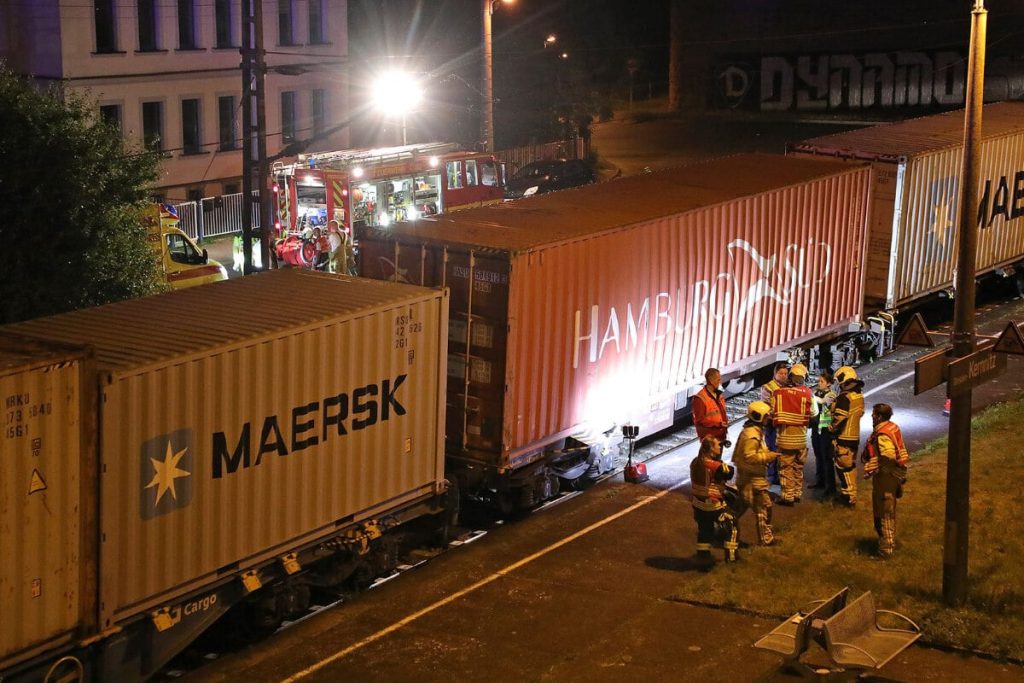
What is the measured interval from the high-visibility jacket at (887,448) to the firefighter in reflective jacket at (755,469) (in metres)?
0.98

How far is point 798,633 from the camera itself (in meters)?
10.2

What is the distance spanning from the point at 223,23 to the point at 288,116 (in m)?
4.20

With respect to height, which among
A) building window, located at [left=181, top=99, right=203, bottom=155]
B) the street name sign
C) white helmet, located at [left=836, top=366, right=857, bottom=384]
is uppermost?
building window, located at [left=181, top=99, right=203, bottom=155]

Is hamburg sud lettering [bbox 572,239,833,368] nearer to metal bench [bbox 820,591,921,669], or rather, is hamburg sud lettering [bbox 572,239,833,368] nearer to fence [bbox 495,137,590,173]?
metal bench [bbox 820,591,921,669]

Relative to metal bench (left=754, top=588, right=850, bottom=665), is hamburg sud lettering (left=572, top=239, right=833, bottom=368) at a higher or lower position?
higher

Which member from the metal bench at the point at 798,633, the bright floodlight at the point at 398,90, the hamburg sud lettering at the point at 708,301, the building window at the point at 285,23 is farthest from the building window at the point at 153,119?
the metal bench at the point at 798,633

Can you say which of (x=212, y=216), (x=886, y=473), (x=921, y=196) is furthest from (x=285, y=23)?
(x=886, y=473)

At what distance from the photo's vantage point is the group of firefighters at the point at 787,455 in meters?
14.4

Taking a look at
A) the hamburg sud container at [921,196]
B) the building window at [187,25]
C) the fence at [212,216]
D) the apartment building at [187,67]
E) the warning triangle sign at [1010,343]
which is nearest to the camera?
the warning triangle sign at [1010,343]

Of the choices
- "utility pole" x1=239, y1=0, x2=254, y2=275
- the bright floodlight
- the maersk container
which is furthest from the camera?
the bright floodlight

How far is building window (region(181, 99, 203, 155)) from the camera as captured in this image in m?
41.5

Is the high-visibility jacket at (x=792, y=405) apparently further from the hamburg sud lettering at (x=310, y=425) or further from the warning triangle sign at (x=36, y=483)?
the warning triangle sign at (x=36, y=483)

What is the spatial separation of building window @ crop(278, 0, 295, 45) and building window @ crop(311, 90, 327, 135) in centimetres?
222

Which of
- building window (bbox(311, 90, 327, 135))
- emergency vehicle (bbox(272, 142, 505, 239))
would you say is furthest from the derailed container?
building window (bbox(311, 90, 327, 135))
